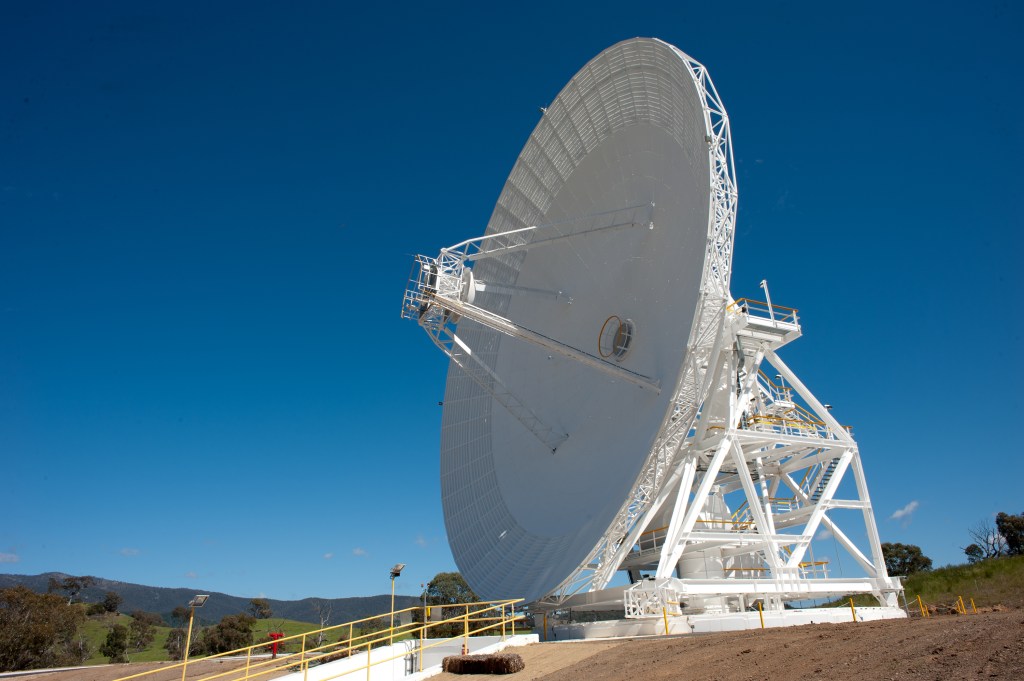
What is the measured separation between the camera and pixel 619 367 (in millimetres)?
20750

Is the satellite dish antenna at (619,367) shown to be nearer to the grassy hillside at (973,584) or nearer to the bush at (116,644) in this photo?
the grassy hillside at (973,584)

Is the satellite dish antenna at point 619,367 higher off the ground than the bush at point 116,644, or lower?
higher

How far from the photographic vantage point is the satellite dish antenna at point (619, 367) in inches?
731

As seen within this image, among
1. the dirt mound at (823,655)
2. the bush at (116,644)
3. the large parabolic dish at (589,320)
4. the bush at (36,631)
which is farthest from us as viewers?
the bush at (116,644)

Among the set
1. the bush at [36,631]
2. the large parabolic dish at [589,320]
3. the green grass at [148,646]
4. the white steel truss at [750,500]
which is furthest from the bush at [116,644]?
the white steel truss at [750,500]

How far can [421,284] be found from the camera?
22.4 m

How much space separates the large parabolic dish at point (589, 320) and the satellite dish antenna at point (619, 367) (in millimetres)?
72

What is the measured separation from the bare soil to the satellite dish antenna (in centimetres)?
469

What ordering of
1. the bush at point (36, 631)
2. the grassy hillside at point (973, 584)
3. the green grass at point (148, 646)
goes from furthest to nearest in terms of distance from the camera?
the green grass at point (148, 646) < the bush at point (36, 631) < the grassy hillside at point (973, 584)

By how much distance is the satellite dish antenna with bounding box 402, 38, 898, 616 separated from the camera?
60.9 feet

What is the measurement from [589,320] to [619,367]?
4.58 m

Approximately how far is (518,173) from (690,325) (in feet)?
43.1

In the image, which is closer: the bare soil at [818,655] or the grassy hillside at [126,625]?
Result: the bare soil at [818,655]

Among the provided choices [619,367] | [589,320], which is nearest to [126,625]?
[589,320]
